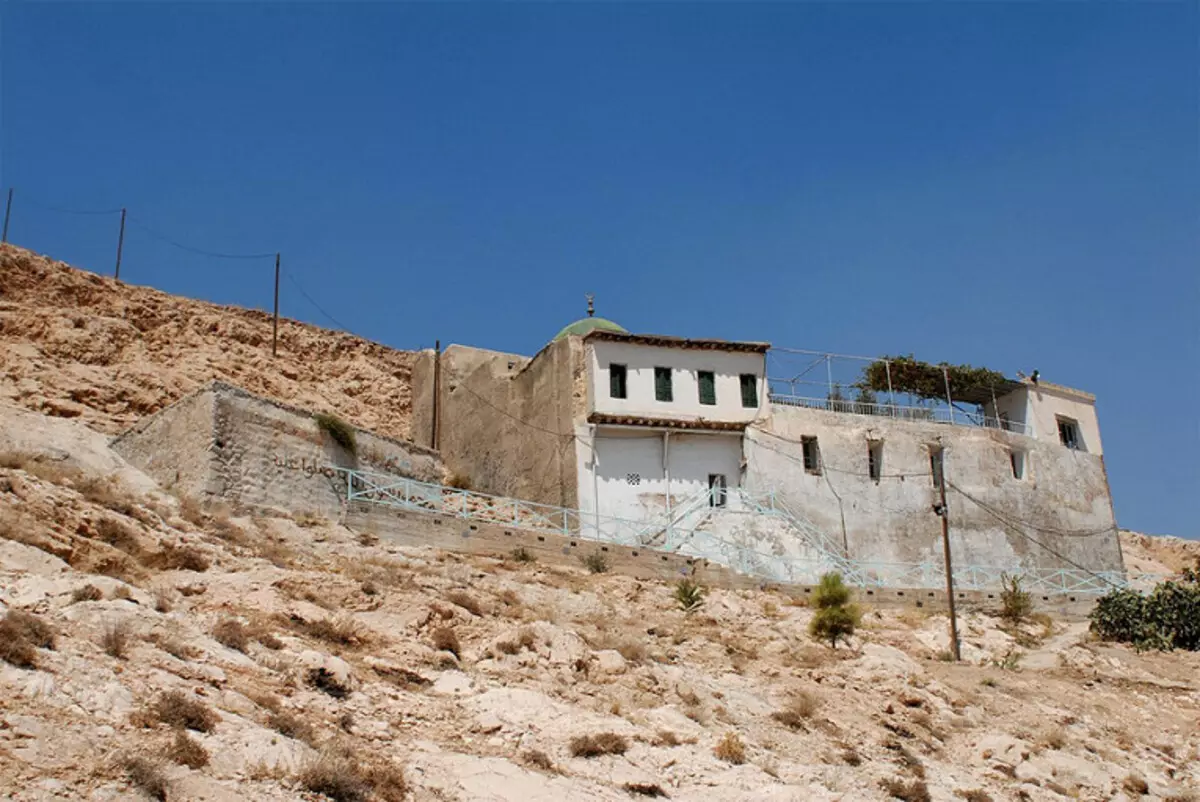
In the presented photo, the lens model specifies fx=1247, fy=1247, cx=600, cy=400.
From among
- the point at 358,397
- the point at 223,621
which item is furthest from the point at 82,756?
the point at 358,397

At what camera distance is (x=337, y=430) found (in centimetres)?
2788

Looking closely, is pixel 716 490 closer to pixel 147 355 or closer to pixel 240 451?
pixel 240 451

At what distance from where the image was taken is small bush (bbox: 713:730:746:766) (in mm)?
15867

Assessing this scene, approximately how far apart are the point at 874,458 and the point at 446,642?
21405 millimetres

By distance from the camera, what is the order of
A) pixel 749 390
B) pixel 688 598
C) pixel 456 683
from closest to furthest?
pixel 456 683 < pixel 688 598 < pixel 749 390

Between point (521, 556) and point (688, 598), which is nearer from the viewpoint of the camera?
point (688, 598)

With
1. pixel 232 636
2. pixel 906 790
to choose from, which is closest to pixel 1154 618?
pixel 906 790

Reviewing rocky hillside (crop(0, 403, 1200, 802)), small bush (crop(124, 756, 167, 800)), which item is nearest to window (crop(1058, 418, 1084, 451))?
rocky hillside (crop(0, 403, 1200, 802))

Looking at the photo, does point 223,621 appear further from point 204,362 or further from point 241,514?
point 204,362

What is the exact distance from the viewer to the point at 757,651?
22.0m

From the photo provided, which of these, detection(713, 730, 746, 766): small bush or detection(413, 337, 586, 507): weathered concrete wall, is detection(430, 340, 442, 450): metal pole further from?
detection(713, 730, 746, 766): small bush

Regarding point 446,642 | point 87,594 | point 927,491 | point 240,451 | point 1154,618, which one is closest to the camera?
point 87,594

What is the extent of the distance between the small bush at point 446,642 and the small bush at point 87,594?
4.61 metres

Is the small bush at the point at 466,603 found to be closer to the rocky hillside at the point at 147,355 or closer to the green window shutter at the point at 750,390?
the rocky hillside at the point at 147,355
